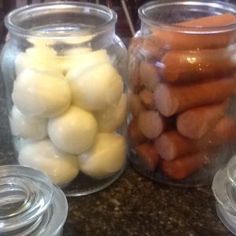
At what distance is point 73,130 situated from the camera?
1.75ft

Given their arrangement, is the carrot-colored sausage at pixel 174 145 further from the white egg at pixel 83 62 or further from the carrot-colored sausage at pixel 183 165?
the white egg at pixel 83 62

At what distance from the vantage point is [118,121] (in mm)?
588

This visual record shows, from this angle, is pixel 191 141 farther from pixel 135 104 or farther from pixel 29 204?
pixel 29 204

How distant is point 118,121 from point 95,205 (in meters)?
0.10

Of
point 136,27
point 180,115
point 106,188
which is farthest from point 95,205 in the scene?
point 136,27

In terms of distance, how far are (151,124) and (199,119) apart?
59 mm

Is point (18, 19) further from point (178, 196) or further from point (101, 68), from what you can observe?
point (178, 196)

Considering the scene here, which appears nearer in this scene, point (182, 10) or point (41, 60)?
point (41, 60)

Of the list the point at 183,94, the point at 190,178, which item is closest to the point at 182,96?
the point at 183,94

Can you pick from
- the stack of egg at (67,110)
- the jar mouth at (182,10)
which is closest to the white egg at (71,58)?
the stack of egg at (67,110)

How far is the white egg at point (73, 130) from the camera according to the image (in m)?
0.54

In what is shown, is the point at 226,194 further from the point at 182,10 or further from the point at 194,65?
the point at 182,10

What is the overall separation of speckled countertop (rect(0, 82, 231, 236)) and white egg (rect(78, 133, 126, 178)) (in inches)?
1.2

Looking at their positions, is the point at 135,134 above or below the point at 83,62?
below
